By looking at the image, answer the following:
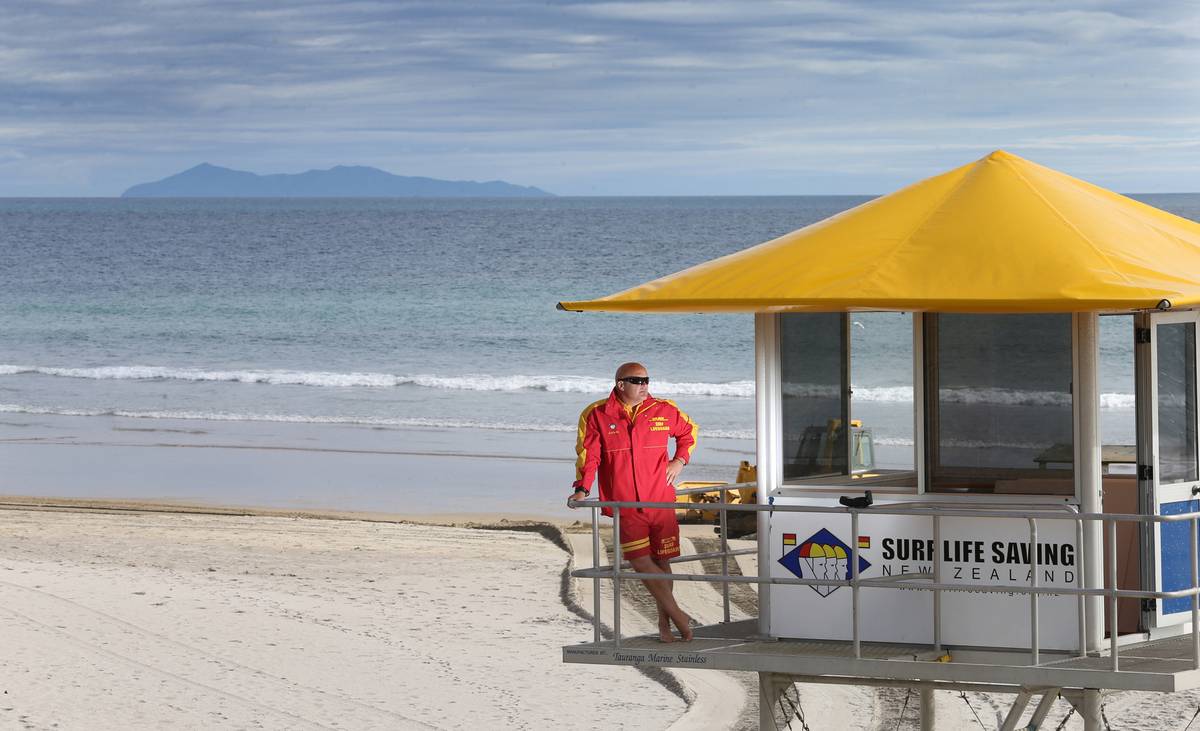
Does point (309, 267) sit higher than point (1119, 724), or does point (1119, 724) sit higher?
point (309, 267)

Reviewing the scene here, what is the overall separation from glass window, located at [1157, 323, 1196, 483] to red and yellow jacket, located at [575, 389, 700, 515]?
2.31m

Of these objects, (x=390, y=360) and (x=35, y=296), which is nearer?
(x=390, y=360)

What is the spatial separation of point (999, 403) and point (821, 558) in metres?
1.15

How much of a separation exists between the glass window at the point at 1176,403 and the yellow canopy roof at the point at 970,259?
1.28 feet

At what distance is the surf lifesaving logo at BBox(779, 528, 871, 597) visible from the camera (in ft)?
24.6

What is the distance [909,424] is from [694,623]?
19.4 feet

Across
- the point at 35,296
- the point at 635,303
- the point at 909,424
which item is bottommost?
the point at 909,424

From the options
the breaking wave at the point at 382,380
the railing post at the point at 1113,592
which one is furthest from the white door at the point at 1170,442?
the breaking wave at the point at 382,380

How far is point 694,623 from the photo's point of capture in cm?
1315

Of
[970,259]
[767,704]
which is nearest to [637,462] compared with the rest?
[767,704]

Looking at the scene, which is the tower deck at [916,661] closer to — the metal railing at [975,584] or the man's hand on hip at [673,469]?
the metal railing at [975,584]

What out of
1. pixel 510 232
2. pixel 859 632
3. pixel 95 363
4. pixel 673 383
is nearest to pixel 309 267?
pixel 510 232

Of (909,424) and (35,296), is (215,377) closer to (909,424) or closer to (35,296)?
(35,296)

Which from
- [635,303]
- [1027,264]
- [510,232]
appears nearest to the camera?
[1027,264]
